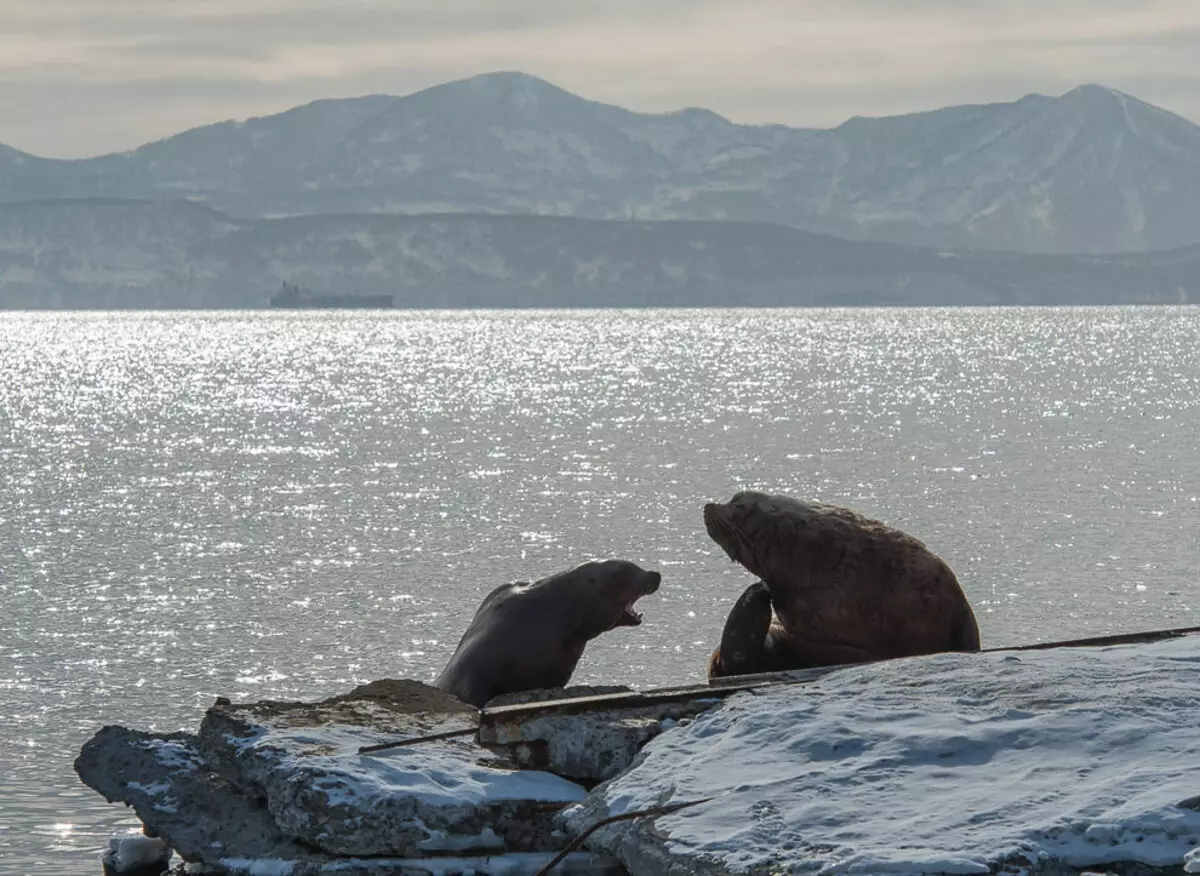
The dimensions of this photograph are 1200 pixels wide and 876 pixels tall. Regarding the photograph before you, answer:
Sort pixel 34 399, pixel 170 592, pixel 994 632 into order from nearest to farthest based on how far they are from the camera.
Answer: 1. pixel 994 632
2. pixel 170 592
3. pixel 34 399

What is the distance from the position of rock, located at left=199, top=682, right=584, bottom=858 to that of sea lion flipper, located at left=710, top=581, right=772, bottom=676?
3.33 metres

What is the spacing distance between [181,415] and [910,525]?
58.2m

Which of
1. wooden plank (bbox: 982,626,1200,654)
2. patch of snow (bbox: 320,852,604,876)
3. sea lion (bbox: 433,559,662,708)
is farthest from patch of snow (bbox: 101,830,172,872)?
wooden plank (bbox: 982,626,1200,654)

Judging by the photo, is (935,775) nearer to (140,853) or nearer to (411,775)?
(411,775)

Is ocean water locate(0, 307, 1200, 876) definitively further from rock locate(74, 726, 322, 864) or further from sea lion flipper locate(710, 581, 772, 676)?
sea lion flipper locate(710, 581, 772, 676)

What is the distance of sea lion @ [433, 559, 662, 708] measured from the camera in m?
13.6

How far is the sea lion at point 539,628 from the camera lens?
13609mm

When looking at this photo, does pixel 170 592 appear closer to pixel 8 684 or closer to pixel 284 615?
pixel 284 615

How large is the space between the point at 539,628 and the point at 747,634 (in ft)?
5.18

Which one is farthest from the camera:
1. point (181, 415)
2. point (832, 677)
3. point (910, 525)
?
point (181, 415)

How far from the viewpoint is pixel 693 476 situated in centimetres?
5025

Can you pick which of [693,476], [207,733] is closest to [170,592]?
[207,733]

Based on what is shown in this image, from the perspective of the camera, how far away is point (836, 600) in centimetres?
1362

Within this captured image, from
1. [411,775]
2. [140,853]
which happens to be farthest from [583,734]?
[140,853]
